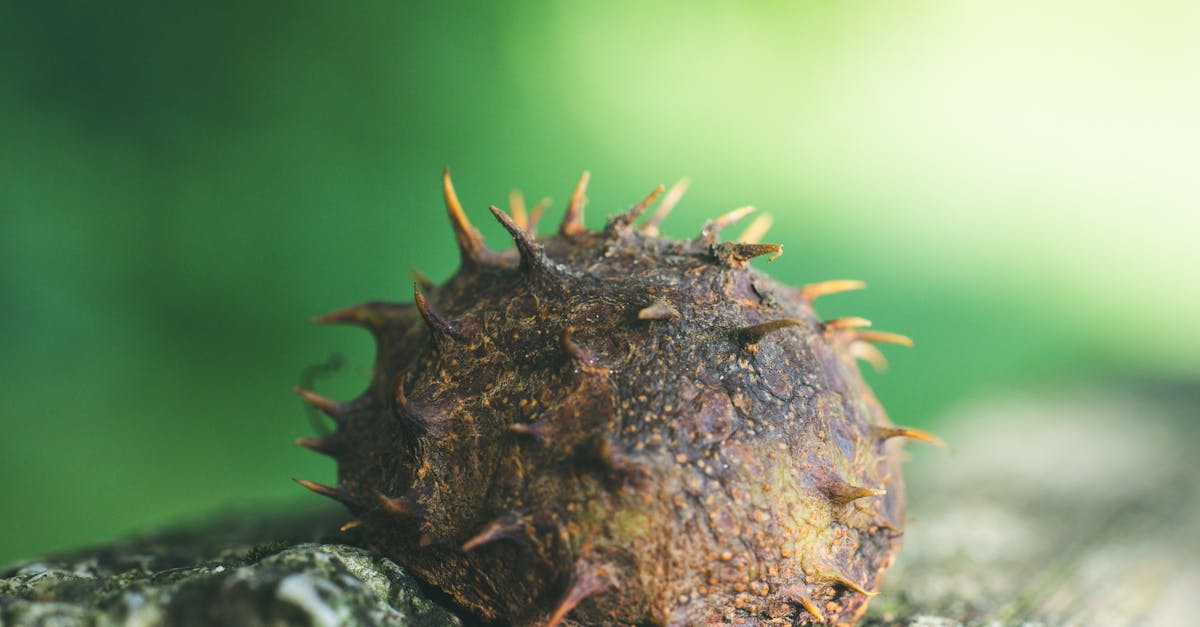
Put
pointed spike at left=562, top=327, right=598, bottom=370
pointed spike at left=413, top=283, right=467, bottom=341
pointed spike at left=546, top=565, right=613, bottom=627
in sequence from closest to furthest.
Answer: pointed spike at left=546, top=565, right=613, bottom=627, pointed spike at left=562, top=327, right=598, bottom=370, pointed spike at left=413, top=283, right=467, bottom=341

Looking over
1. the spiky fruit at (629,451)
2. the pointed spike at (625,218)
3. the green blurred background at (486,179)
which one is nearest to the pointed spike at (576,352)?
the spiky fruit at (629,451)

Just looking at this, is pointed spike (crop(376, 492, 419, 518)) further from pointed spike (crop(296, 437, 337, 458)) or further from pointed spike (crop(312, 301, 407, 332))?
pointed spike (crop(312, 301, 407, 332))

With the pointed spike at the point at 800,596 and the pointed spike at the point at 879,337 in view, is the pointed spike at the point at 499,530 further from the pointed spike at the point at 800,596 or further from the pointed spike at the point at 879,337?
the pointed spike at the point at 879,337

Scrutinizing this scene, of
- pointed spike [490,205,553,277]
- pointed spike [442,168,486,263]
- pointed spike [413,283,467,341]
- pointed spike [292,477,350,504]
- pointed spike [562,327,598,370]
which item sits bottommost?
pointed spike [292,477,350,504]

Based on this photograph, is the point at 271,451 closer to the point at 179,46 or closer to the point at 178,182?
the point at 178,182

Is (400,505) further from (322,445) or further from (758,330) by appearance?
(758,330)

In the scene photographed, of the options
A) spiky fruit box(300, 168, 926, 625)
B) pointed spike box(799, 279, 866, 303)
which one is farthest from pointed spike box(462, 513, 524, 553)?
pointed spike box(799, 279, 866, 303)
